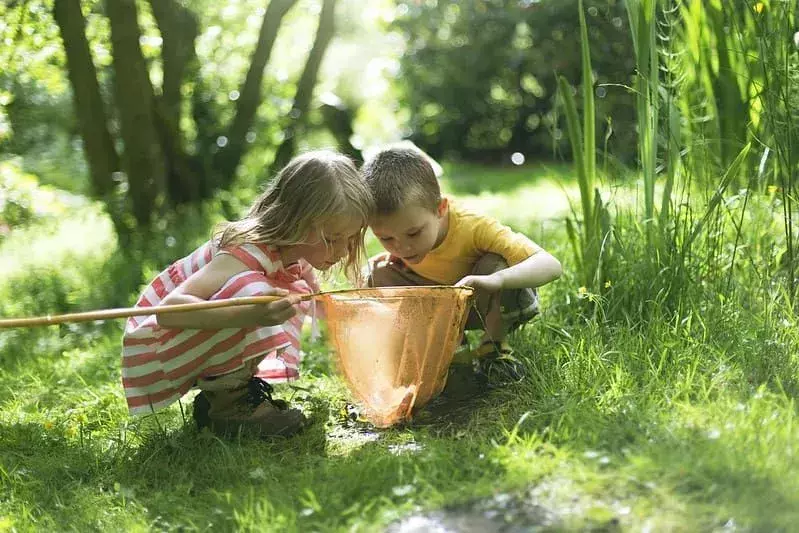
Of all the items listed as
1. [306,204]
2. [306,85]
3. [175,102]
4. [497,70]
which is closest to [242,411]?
[306,204]

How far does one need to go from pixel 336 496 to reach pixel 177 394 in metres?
0.87

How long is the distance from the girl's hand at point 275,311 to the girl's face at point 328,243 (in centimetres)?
21

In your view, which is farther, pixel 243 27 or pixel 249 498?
pixel 243 27

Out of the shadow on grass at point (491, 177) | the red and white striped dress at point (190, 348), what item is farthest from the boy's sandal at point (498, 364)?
the shadow on grass at point (491, 177)

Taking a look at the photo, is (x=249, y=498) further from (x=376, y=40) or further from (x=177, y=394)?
(x=376, y=40)

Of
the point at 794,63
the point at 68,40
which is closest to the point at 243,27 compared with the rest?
the point at 68,40

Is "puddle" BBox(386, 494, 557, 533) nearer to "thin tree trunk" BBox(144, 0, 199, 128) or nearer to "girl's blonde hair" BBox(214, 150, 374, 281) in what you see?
"girl's blonde hair" BBox(214, 150, 374, 281)

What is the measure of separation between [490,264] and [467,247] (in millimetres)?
115

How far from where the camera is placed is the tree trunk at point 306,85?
635 cm

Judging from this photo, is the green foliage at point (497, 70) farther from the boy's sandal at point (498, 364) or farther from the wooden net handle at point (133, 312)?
the wooden net handle at point (133, 312)

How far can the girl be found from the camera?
2719 mm

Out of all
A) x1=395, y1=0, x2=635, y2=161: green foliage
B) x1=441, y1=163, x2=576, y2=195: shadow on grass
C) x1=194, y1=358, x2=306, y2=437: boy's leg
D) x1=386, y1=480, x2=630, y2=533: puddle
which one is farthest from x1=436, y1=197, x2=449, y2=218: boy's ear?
x1=395, y1=0, x2=635, y2=161: green foliage

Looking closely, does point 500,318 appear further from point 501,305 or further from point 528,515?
point 528,515

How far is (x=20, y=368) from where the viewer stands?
3.77 meters
